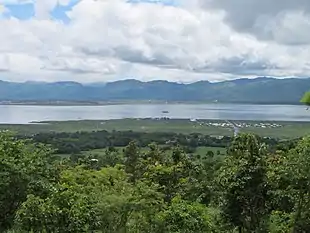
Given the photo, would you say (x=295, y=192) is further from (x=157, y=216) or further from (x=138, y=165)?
(x=138, y=165)

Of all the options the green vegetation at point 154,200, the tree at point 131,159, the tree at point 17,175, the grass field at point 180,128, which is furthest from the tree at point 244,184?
the grass field at point 180,128

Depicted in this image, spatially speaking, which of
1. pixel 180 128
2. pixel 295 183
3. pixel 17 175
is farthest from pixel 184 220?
pixel 180 128

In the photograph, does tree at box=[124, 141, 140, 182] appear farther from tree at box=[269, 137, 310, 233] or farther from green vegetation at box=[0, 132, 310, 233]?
tree at box=[269, 137, 310, 233]

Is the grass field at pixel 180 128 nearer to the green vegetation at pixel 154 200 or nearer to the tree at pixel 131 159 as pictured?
the tree at pixel 131 159

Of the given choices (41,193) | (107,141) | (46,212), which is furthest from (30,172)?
(107,141)

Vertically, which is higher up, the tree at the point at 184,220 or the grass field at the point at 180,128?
the tree at the point at 184,220

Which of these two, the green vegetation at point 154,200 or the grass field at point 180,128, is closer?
the green vegetation at point 154,200

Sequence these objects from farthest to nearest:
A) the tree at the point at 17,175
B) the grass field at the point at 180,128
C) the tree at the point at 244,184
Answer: the grass field at the point at 180,128 → the tree at the point at 244,184 → the tree at the point at 17,175

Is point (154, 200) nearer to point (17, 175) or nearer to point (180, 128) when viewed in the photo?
point (17, 175)

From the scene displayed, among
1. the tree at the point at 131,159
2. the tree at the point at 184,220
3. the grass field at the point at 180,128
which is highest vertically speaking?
the tree at the point at 184,220

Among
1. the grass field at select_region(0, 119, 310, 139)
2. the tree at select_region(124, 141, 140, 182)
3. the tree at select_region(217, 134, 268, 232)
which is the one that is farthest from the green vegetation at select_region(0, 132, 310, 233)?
the grass field at select_region(0, 119, 310, 139)
